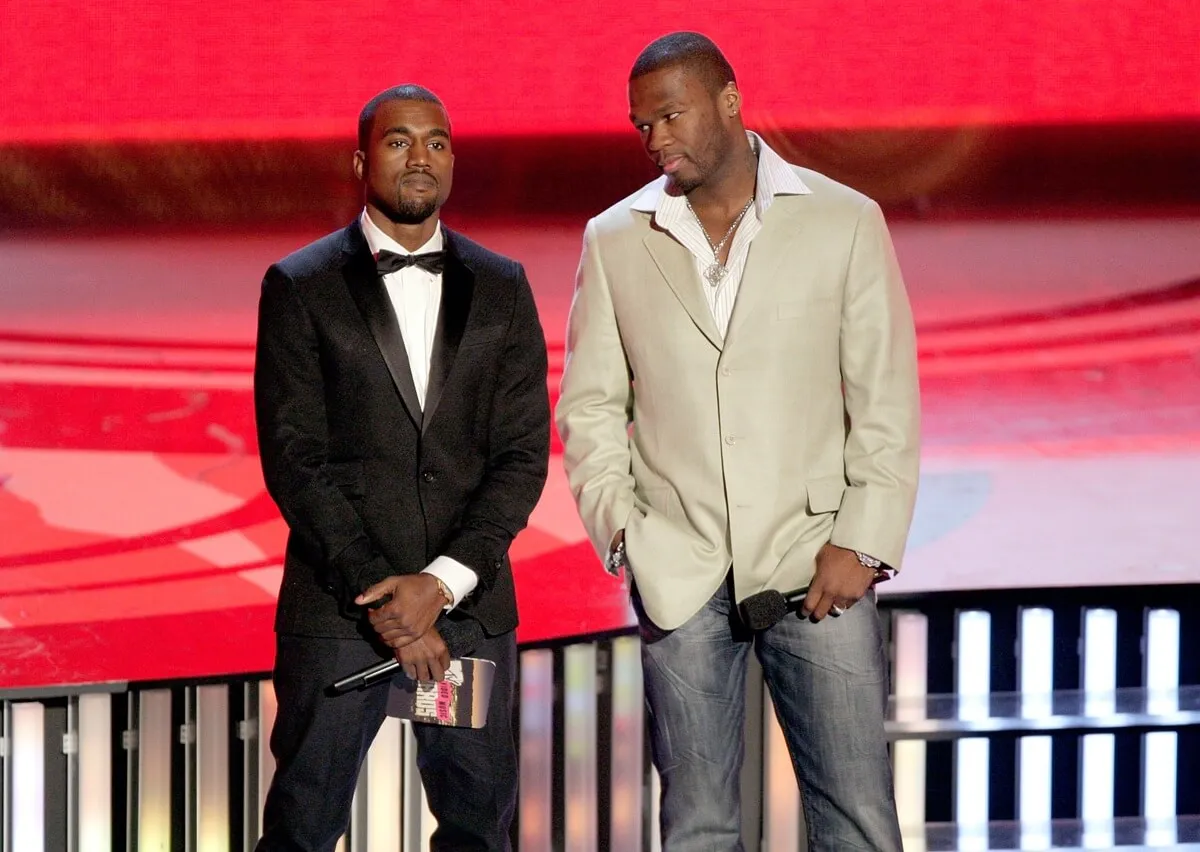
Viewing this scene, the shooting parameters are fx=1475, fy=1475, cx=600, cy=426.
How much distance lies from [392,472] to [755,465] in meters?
0.54

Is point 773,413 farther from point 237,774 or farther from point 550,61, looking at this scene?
point 237,774

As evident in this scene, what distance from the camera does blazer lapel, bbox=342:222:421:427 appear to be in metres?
2.19

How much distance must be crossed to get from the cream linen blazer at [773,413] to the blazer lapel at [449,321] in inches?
9.9

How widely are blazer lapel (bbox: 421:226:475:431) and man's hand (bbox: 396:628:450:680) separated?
32cm

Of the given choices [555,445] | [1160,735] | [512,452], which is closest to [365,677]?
[512,452]

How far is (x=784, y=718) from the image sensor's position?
7.14 feet

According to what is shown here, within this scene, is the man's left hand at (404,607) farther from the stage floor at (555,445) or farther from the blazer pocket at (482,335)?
the stage floor at (555,445)

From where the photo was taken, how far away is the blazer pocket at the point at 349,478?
2.20 metres

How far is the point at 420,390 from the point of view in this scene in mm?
2219

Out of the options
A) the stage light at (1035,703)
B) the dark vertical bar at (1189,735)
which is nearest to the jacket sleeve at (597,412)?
the stage light at (1035,703)

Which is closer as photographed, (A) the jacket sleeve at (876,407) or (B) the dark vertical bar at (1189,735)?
(A) the jacket sleeve at (876,407)

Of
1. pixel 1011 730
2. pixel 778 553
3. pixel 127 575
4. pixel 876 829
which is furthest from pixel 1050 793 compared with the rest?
pixel 127 575

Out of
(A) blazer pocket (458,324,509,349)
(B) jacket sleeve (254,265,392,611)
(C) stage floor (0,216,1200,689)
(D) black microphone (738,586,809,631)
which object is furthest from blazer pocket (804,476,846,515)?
(C) stage floor (0,216,1200,689)

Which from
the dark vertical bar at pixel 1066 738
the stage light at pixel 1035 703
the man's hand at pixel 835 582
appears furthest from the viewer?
the dark vertical bar at pixel 1066 738
